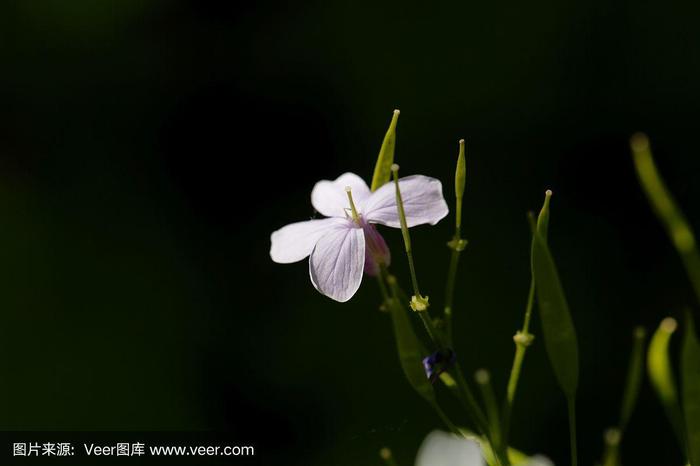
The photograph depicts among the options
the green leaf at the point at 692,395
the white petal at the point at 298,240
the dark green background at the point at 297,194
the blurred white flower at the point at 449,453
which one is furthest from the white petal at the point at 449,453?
the dark green background at the point at 297,194

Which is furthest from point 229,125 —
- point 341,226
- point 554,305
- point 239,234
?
point 554,305

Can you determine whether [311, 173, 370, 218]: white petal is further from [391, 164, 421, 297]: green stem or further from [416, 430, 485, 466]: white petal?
[416, 430, 485, 466]: white petal

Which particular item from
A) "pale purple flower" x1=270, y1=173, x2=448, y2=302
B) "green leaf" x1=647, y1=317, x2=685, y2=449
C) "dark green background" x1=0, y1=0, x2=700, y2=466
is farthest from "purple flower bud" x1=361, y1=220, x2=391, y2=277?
"dark green background" x1=0, y1=0, x2=700, y2=466

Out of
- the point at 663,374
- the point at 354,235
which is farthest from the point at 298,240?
the point at 663,374

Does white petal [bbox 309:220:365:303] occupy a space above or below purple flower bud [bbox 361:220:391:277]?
below

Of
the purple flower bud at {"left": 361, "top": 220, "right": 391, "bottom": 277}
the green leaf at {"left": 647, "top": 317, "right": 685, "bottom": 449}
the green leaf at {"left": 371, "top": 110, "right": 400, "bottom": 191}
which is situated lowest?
the green leaf at {"left": 647, "top": 317, "right": 685, "bottom": 449}

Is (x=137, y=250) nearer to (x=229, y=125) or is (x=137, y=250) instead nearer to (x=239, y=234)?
(x=239, y=234)

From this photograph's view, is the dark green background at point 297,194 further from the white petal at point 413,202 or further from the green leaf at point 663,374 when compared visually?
the green leaf at point 663,374
